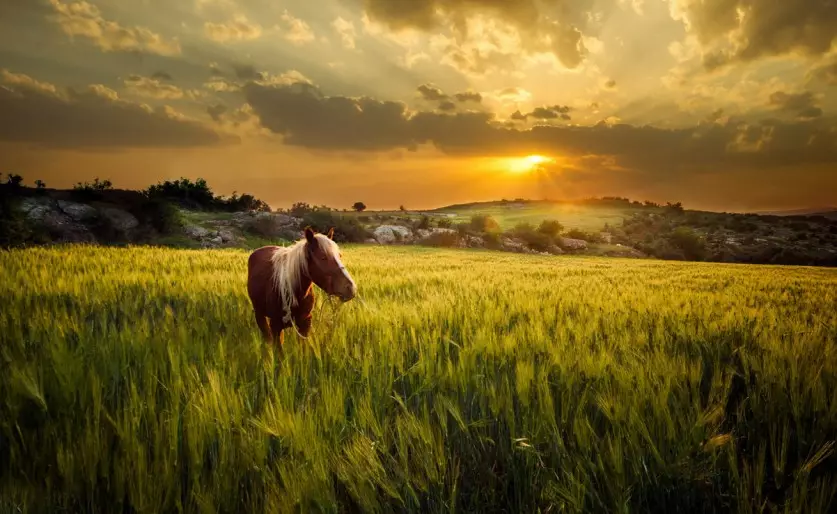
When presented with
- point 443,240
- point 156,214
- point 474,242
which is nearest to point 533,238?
point 474,242

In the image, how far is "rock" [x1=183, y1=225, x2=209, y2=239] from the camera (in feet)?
95.1

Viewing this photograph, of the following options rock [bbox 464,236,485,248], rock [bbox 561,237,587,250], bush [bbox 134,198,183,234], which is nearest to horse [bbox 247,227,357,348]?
bush [bbox 134,198,183,234]

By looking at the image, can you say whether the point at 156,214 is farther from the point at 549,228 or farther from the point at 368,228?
the point at 549,228

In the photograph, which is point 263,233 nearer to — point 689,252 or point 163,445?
point 163,445

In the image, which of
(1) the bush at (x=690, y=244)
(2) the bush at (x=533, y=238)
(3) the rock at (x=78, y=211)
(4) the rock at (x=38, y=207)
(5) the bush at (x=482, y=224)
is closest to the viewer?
(4) the rock at (x=38, y=207)

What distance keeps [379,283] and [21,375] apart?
6.34 metres

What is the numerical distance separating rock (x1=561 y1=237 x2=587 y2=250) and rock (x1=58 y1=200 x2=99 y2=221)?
5559 cm

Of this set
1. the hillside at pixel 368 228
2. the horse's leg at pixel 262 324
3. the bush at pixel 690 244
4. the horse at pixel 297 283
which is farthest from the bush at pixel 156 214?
the bush at pixel 690 244

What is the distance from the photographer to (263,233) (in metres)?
34.8

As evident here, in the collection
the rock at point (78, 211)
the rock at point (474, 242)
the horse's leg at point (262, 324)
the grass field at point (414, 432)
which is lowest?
the rock at point (474, 242)

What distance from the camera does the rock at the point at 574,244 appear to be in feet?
183

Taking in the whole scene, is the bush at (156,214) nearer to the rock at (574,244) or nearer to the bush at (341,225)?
the bush at (341,225)

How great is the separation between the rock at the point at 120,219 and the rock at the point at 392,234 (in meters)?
26.4

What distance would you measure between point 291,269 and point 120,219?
99.2ft
